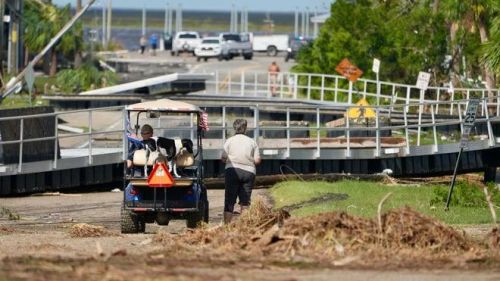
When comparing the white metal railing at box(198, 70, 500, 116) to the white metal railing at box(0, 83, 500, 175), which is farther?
the white metal railing at box(198, 70, 500, 116)

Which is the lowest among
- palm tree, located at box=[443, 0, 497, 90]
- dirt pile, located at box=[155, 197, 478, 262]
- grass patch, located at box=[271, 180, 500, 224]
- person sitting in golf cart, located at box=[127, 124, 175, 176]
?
grass patch, located at box=[271, 180, 500, 224]

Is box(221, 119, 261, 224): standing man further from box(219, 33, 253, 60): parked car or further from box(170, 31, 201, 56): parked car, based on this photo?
box(170, 31, 201, 56): parked car

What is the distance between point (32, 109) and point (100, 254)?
1639cm

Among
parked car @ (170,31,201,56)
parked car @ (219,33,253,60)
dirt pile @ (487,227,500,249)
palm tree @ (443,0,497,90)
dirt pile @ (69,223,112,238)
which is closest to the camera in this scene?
dirt pile @ (487,227,500,249)

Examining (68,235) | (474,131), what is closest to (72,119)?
(474,131)

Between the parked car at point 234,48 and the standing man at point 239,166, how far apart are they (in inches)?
3317

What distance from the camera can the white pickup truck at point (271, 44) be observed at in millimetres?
121500

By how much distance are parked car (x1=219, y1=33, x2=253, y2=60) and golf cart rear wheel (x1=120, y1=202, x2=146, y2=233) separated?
8437 cm

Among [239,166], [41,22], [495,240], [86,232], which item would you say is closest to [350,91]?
[41,22]

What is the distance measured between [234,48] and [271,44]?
52.9 ft

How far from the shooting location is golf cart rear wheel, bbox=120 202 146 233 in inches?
848

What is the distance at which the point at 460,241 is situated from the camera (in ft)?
55.8

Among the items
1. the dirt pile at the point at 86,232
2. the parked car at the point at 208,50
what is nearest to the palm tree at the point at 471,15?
the dirt pile at the point at 86,232

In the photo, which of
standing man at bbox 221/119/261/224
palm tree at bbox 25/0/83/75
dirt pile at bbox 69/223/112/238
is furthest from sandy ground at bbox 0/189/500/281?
palm tree at bbox 25/0/83/75
